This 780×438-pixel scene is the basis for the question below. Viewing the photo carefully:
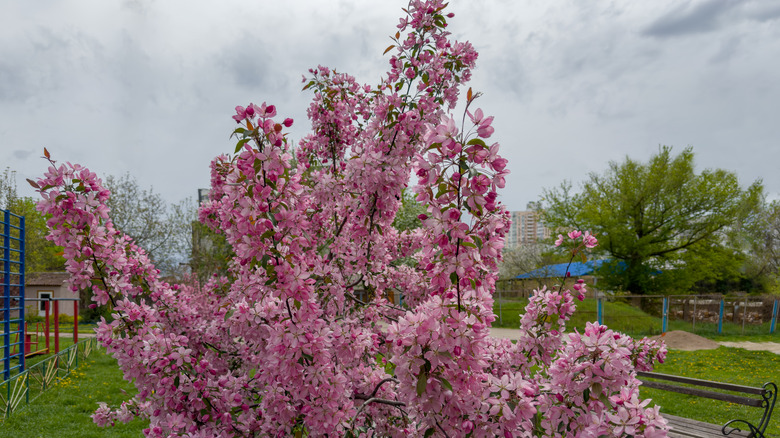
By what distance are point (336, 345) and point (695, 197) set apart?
24.4 m

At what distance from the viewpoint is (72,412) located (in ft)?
20.7

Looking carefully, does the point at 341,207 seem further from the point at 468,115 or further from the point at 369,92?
the point at 468,115

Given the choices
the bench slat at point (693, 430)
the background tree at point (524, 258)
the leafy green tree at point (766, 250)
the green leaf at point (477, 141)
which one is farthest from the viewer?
the background tree at point (524, 258)

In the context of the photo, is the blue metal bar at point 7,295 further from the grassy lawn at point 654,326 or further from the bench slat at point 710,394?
the grassy lawn at point 654,326

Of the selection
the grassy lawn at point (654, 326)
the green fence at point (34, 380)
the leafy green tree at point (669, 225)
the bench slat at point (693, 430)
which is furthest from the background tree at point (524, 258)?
the bench slat at point (693, 430)

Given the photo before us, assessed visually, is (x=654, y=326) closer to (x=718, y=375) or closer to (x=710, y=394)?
(x=718, y=375)

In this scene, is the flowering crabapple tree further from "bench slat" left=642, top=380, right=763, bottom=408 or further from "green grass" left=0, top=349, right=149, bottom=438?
"green grass" left=0, top=349, right=149, bottom=438

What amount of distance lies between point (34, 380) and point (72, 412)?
7.65 feet

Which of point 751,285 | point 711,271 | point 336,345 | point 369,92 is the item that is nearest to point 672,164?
point 711,271

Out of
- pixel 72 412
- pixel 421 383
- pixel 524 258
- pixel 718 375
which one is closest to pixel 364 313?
pixel 421 383

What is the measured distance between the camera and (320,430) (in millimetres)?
2350

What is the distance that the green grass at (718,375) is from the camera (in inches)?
269

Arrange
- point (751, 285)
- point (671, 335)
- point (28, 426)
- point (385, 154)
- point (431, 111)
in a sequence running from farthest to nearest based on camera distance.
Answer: point (751, 285), point (671, 335), point (28, 426), point (431, 111), point (385, 154)

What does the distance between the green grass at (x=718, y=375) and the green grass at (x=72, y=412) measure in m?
7.21
